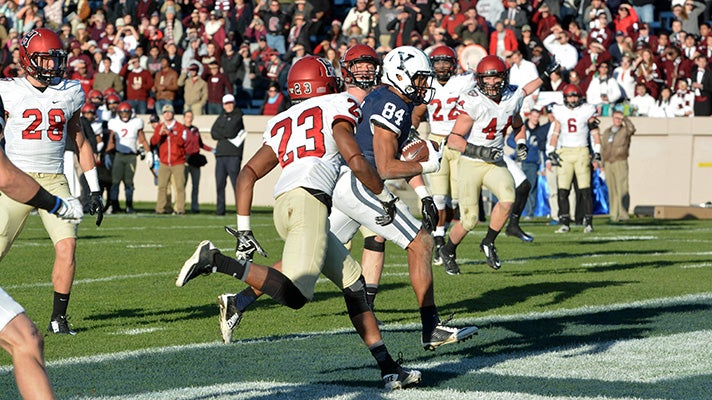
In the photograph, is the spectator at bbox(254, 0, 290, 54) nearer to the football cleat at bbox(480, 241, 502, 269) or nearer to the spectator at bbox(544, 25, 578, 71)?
the spectator at bbox(544, 25, 578, 71)

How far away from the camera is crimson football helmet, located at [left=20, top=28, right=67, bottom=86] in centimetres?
734

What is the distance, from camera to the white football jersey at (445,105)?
496 inches

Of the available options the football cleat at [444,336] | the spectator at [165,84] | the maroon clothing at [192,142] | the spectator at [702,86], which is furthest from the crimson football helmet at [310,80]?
the spectator at [165,84]

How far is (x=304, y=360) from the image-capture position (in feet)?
20.8

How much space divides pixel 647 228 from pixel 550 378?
37.5ft

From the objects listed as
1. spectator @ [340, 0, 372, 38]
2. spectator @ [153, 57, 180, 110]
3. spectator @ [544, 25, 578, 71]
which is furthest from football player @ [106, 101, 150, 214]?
spectator @ [544, 25, 578, 71]

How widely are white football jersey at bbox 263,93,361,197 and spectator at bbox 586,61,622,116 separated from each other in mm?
14961

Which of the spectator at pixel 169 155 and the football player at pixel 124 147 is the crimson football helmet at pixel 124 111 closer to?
the football player at pixel 124 147

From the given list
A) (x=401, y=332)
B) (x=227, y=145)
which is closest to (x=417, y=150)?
(x=401, y=332)

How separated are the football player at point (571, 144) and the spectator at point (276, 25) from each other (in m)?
8.10

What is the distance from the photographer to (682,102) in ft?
66.6

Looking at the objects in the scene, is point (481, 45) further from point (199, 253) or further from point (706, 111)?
point (199, 253)

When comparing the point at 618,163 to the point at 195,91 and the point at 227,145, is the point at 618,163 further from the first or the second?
the point at 195,91

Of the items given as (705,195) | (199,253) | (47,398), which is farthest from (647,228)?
(47,398)
